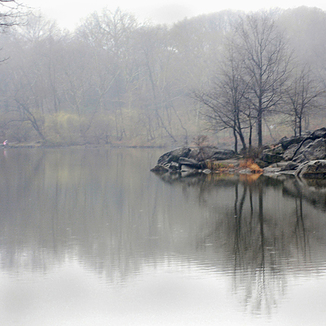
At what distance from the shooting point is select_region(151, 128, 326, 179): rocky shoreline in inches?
857

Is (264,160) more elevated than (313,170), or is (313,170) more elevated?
(264,160)

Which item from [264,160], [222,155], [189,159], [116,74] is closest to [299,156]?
[264,160]

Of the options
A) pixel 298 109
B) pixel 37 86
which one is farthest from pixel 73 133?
pixel 298 109

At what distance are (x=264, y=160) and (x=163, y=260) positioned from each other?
17715 millimetres

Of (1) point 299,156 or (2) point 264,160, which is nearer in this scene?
(1) point 299,156

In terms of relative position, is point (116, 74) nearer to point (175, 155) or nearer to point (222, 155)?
point (175, 155)

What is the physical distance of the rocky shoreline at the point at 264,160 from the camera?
21766mm

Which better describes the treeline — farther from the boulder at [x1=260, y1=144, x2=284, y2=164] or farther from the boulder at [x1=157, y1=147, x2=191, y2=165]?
the boulder at [x1=260, y1=144, x2=284, y2=164]

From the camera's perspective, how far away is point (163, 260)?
24.7 feet

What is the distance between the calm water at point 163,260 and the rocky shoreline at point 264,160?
7290 mm

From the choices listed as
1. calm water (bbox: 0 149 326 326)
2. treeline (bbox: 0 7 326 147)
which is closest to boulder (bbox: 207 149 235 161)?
calm water (bbox: 0 149 326 326)

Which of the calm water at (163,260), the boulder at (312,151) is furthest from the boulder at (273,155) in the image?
the calm water at (163,260)

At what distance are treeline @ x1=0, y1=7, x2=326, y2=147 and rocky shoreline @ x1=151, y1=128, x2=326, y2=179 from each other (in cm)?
3089

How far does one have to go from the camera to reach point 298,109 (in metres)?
31.5
